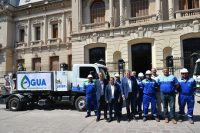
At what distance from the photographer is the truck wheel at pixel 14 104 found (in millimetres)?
15297

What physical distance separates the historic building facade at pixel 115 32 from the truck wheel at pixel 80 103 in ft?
34.8

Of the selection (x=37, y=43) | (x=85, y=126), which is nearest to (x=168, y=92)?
(x=85, y=126)

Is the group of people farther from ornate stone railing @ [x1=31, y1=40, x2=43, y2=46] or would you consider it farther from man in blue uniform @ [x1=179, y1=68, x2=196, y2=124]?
ornate stone railing @ [x1=31, y1=40, x2=43, y2=46]

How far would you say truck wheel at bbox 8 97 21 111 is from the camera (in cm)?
1530

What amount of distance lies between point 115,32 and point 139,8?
3.55 m

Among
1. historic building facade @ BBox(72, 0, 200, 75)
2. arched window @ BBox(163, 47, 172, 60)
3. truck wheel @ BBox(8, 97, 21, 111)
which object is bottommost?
truck wheel @ BBox(8, 97, 21, 111)

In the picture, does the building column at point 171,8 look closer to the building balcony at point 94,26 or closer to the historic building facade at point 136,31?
the historic building facade at point 136,31

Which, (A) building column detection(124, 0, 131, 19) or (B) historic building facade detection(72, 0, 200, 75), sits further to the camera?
(A) building column detection(124, 0, 131, 19)

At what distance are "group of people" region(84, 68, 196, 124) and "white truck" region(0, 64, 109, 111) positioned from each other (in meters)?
3.35

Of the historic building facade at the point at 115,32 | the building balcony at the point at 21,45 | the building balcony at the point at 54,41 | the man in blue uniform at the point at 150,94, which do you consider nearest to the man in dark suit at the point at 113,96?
the man in blue uniform at the point at 150,94

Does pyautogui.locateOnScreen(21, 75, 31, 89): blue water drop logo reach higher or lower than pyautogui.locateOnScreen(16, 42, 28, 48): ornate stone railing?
lower

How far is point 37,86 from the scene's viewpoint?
15.7m

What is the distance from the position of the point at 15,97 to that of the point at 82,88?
165 inches

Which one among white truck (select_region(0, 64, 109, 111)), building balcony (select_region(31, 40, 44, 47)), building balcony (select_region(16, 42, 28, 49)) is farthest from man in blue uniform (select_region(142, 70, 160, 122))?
building balcony (select_region(16, 42, 28, 49))
